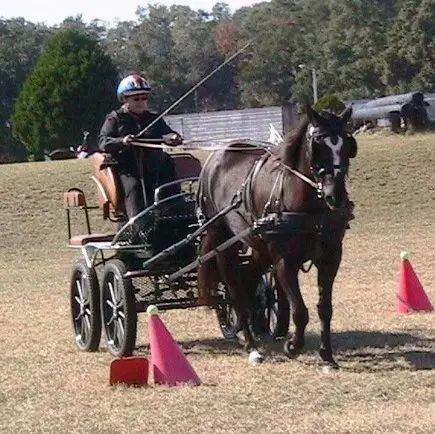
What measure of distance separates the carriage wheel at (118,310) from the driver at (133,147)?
57cm

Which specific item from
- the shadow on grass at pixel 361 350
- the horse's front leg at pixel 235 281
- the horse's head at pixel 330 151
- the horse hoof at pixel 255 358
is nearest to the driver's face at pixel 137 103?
the horse's front leg at pixel 235 281

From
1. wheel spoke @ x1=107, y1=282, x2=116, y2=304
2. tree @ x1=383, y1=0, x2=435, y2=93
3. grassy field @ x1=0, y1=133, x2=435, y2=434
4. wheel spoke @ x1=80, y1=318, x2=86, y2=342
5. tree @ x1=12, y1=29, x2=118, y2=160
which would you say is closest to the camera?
grassy field @ x1=0, y1=133, x2=435, y2=434

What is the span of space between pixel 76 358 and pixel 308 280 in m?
6.03

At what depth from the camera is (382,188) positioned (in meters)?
28.5

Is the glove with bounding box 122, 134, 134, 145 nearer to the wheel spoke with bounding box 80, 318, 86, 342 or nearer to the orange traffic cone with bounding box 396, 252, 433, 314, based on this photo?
the wheel spoke with bounding box 80, 318, 86, 342

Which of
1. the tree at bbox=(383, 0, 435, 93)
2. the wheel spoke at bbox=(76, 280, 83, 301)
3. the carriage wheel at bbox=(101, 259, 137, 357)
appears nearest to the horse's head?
the carriage wheel at bbox=(101, 259, 137, 357)

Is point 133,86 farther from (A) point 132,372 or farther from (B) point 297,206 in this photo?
(A) point 132,372

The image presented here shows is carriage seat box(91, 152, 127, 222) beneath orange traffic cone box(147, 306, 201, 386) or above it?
above

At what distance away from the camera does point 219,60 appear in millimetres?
88000

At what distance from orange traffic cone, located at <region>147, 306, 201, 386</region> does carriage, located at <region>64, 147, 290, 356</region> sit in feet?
3.87

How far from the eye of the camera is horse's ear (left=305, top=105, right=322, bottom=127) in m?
8.85

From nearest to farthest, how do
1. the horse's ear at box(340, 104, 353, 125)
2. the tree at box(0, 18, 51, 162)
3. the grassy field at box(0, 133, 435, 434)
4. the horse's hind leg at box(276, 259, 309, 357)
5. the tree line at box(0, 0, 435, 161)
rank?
the grassy field at box(0, 133, 435, 434) < the horse's ear at box(340, 104, 353, 125) < the horse's hind leg at box(276, 259, 309, 357) < the tree line at box(0, 0, 435, 161) < the tree at box(0, 18, 51, 162)

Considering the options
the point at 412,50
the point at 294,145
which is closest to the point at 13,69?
the point at 412,50

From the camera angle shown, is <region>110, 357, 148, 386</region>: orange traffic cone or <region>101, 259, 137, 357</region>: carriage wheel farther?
<region>101, 259, 137, 357</region>: carriage wheel
